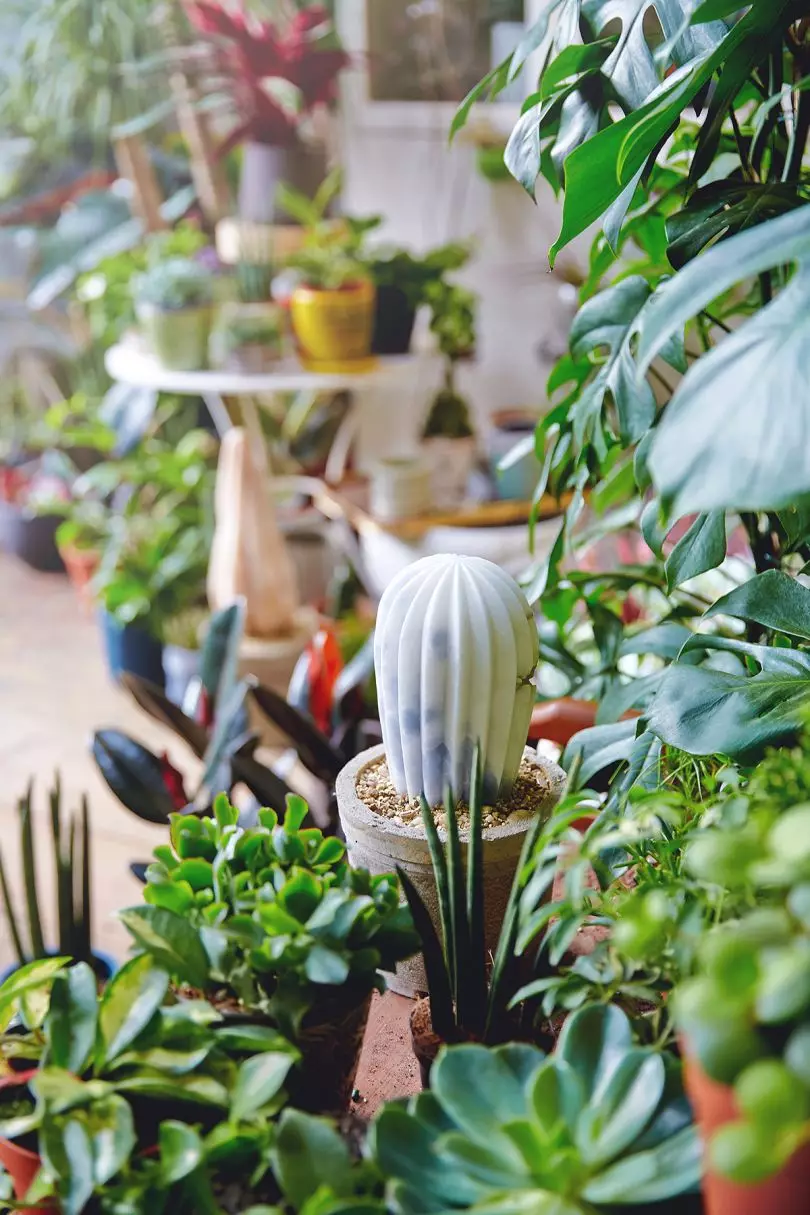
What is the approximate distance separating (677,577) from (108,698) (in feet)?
8.55

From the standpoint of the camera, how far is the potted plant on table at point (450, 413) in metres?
3.00

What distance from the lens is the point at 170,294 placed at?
279cm

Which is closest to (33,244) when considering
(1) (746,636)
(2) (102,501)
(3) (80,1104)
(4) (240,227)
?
(2) (102,501)

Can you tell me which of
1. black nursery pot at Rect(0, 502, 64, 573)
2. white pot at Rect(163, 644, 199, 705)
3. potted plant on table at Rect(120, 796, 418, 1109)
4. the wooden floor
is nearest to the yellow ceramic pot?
white pot at Rect(163, 644, 199, 705)

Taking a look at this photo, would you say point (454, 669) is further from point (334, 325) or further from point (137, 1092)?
point (334, 325)

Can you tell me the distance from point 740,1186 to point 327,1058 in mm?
279

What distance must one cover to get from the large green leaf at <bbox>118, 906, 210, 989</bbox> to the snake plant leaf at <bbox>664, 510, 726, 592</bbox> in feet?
1.40

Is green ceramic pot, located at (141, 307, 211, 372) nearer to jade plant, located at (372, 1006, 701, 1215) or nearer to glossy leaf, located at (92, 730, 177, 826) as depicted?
glossy leaf, located at (92, 730, 177, 826)

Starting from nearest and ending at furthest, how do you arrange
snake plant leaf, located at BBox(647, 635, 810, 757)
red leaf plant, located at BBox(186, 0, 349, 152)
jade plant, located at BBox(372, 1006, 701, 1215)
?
jade plant, located at BBox(372, 1006, 701, 1215) → snake plant leaf, located at BBox(647, 635, 810, 757) → red leaf plant, located at BBox(186, 0, 349, 152)

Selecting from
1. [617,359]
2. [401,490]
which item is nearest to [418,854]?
[617,359]

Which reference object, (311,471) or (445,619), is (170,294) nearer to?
(311,471)

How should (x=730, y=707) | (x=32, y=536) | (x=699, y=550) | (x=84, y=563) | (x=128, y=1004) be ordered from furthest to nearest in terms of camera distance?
(x=32, y=536)
(x=84, y=563)
(x=699, y=550)
(x=730, y=707)
(x=128, y=1004)

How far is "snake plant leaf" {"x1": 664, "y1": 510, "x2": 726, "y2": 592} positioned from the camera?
2.93 feet

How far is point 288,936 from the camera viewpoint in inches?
26.5
